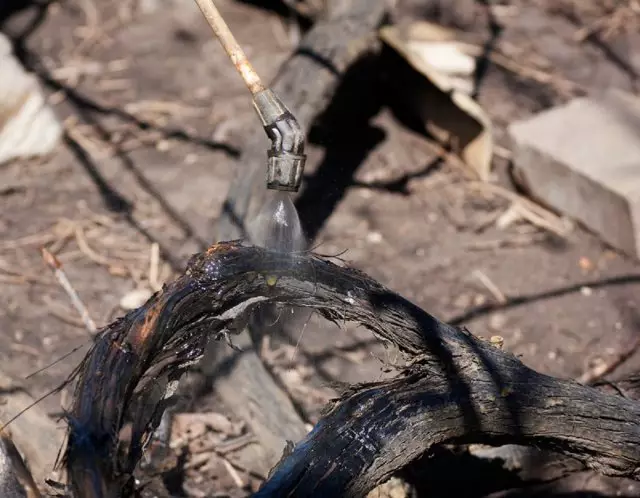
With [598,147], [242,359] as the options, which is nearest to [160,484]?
[242,359]

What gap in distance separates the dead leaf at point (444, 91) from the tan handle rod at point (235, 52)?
271 cm

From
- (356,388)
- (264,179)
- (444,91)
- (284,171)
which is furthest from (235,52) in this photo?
(444,91)

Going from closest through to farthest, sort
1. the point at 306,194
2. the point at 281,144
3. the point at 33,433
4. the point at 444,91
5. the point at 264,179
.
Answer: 1. the point at 281,144
2. the point at 33,433
3. the point at 264,179
4. the point at 306,194
5. the point at 444,91

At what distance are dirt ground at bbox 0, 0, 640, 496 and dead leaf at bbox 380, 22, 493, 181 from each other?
15 centimetres

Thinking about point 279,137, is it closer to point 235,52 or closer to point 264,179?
point 235,52

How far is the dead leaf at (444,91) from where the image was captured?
514 cm

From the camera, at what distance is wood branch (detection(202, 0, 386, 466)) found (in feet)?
11.2

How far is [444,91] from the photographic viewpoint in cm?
515

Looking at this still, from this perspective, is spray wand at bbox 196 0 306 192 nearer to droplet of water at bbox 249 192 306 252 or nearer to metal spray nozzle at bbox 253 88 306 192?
metal spray nozzle at bbox 253 88 306 192

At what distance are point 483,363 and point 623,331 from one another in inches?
77.3

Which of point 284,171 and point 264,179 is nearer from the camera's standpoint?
point 284,171

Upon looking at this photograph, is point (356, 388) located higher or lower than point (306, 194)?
higher

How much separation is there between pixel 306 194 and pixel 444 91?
1020 mm

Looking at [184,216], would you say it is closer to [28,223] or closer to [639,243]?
[28,223]
